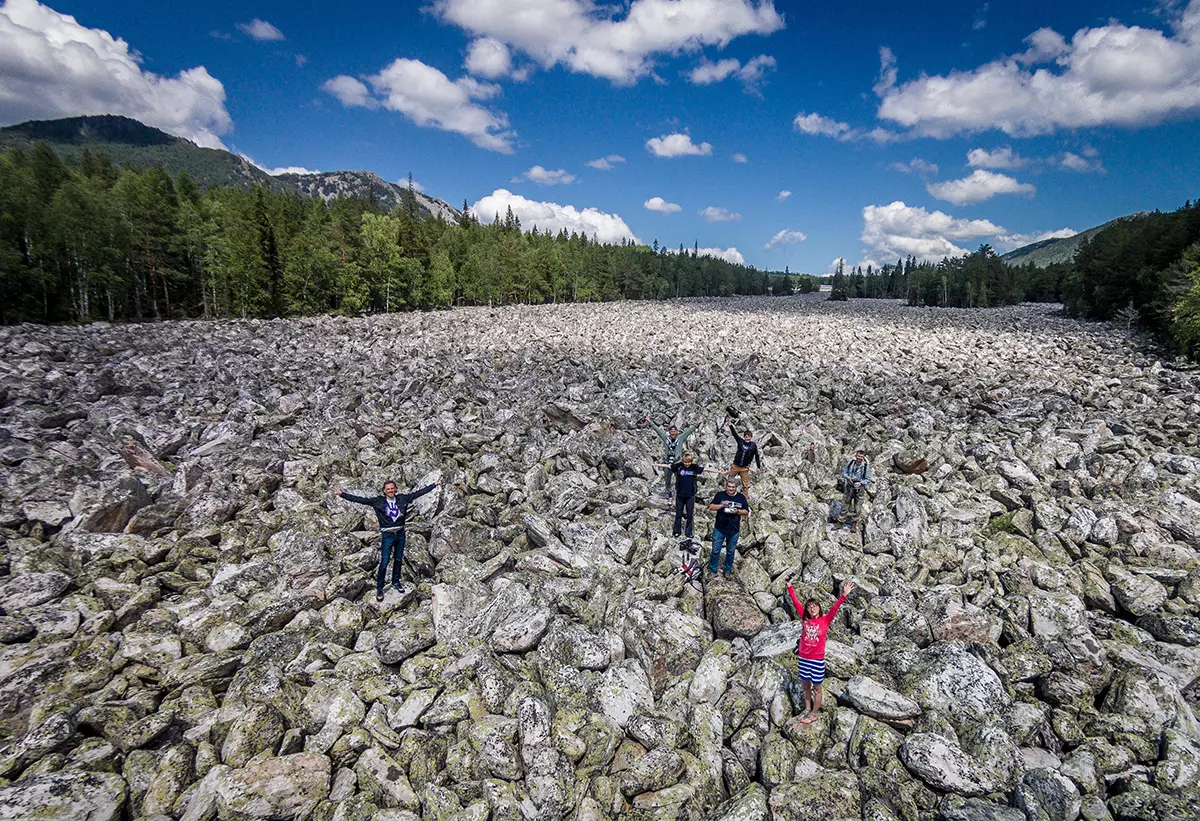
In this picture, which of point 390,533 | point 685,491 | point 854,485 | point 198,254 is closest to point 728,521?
point 685,491

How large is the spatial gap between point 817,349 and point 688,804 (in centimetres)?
3344

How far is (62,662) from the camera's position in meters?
6.97

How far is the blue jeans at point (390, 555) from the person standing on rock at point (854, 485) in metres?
9.28

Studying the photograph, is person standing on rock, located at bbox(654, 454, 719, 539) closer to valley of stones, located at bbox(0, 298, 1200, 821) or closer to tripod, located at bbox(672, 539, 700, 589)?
tripod, located at bbox(672, 539, 700, 589)

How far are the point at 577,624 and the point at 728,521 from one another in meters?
3.23

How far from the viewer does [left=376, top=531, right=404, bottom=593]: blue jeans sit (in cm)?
909

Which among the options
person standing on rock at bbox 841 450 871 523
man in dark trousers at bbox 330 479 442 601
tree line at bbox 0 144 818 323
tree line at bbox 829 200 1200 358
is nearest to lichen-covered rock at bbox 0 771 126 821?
man in dark trousers at bbox 330 479 442 601

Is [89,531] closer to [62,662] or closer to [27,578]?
[27,578]

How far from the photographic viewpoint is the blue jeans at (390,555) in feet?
29.8

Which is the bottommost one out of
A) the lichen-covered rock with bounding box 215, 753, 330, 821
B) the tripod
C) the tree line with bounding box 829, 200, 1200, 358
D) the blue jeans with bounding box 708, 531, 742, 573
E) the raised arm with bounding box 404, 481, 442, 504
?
the lichen-covered rock with bounding box 215, 753, 330, 821

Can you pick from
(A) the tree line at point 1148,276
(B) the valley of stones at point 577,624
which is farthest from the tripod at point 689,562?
(A) the tree line at point 1148,276

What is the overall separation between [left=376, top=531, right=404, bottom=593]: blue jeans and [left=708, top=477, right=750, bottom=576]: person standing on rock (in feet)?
18.3

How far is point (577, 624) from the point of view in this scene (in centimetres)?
823

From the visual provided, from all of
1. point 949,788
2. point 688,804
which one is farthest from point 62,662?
point 949,788
